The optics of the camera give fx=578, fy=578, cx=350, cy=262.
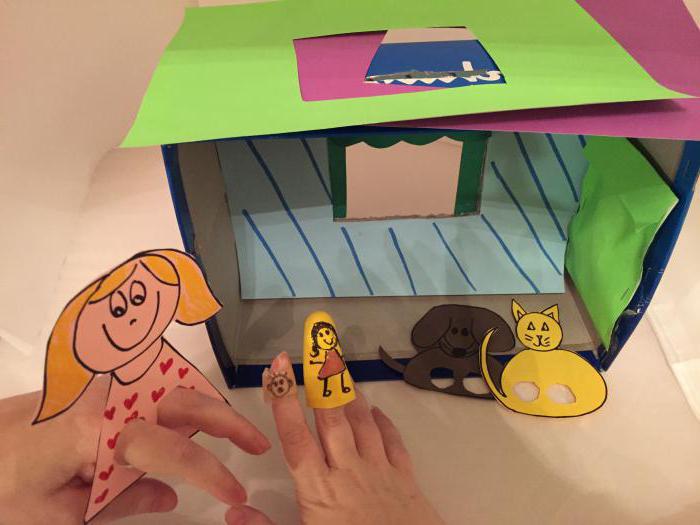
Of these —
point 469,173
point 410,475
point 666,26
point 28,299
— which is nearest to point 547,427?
point 410,475

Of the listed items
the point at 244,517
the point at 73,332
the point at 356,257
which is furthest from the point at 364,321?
the point at 73,332

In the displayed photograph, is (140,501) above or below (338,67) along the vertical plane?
below

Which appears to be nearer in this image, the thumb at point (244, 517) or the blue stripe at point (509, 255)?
the thumb at point (244, 517)

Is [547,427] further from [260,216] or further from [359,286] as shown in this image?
[260,216]

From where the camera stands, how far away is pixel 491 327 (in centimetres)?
67

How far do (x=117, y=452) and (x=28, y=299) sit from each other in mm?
373

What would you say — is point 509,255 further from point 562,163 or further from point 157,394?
point 157,394

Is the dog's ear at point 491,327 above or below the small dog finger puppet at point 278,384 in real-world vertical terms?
below

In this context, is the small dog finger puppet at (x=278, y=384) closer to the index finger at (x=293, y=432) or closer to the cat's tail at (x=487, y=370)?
the index finger at (x=293, y=432)

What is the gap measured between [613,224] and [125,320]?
1.59ft

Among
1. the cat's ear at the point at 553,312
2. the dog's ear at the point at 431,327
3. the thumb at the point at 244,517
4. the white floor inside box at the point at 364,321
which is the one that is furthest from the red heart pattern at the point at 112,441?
the cat's ear at the point at 553,312

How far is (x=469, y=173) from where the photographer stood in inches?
26.9

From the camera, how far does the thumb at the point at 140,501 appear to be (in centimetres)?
44

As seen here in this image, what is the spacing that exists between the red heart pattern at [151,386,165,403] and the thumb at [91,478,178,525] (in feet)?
0.24
